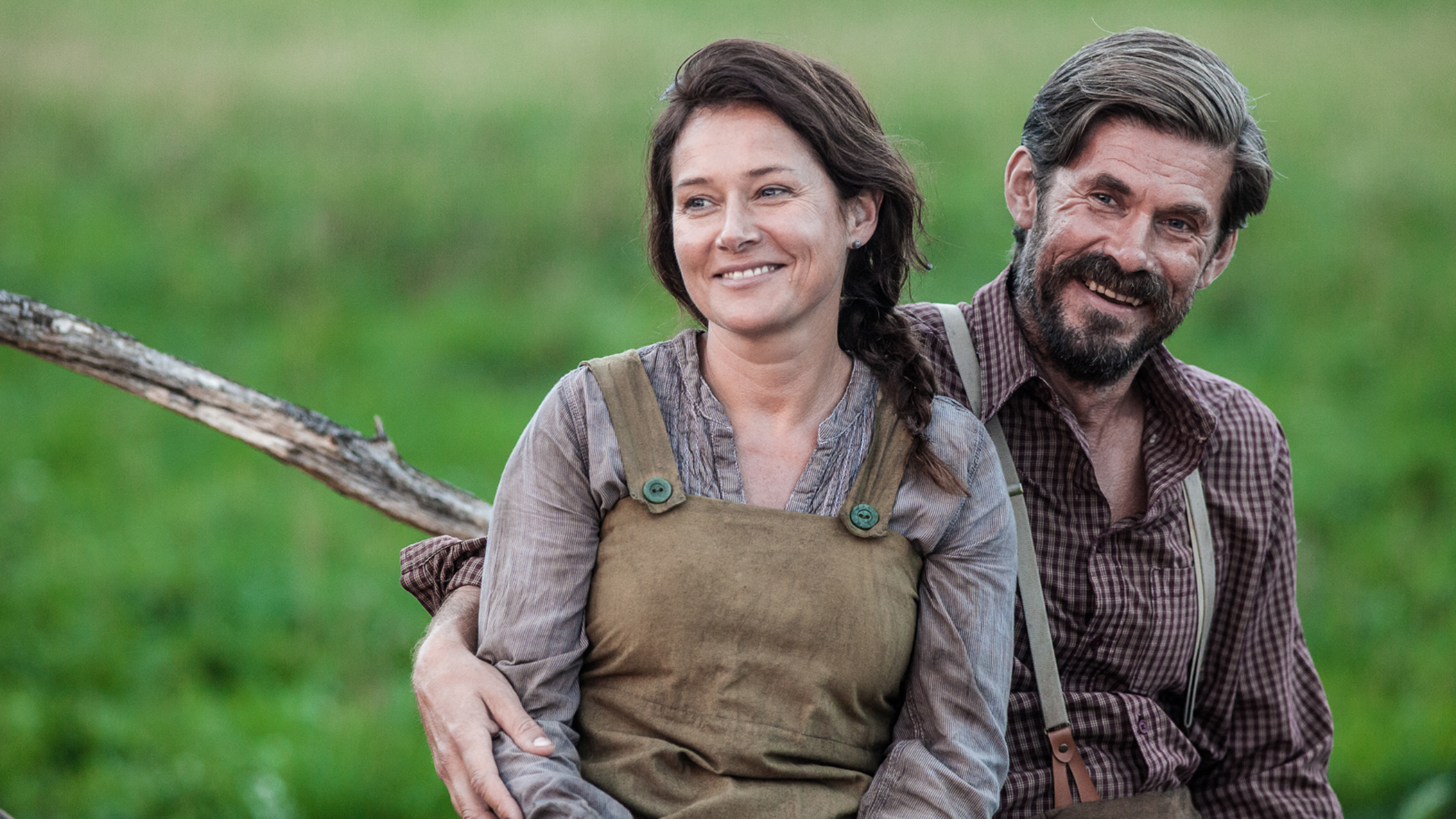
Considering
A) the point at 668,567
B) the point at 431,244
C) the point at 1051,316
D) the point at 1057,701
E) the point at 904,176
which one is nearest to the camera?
the point at 668,567

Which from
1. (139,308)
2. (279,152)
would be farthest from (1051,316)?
(279,152)

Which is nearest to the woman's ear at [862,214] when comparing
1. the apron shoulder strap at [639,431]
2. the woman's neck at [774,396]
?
the woman's neck at [774,396]

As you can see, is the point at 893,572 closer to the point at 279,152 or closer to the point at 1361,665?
the point at 1361,665

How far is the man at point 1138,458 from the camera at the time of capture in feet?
8.16

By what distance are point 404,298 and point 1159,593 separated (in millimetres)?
5599

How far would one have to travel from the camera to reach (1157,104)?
8.04 feet

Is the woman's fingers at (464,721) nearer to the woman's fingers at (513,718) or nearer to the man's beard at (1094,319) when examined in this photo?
the woman's fingers at (513,718)

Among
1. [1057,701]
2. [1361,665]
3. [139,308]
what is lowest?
[1361,665]

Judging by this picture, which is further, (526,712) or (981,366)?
(981,366)

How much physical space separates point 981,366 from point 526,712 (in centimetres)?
113

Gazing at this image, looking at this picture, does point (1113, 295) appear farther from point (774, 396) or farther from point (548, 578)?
point (548, 578)

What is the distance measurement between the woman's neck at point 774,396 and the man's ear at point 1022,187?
2.44 feet

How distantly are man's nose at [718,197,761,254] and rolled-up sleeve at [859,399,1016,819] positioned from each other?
0.43 metres

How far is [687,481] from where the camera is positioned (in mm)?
2031
